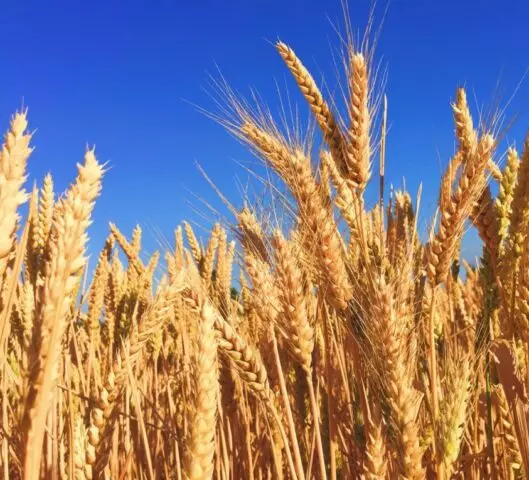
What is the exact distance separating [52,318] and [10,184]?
0.55ft

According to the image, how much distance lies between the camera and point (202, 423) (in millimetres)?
851

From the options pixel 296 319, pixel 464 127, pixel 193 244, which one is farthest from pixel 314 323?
pixel 193 244

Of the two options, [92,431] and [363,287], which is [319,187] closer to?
[363,287]

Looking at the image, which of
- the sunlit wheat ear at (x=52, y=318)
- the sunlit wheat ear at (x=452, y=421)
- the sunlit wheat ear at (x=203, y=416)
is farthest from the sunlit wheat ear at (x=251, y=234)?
the sunlit wheat ear at (x=52, y=318)

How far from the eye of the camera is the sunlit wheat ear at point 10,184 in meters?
0.67

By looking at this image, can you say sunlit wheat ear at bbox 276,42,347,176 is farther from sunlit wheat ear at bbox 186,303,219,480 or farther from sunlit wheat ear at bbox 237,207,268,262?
sunlit wheat ear at bbox 186,303,219,480

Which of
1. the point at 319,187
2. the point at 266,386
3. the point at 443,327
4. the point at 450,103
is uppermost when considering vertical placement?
the point at 450,103

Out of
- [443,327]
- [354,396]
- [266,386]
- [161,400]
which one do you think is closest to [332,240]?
[266,386]

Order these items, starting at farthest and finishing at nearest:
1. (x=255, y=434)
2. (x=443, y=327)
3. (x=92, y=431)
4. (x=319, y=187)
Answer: (x=255, y=434) < (x=443, y=327) < (x=319, y=187) < (x=92, y=431)

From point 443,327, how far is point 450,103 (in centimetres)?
85

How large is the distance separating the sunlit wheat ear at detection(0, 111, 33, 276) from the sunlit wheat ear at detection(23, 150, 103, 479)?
57 millimetres

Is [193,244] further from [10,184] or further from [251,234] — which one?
[10,184]

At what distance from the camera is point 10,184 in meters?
0.69

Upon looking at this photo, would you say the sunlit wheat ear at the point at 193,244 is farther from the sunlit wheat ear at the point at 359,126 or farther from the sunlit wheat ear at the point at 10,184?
the sunlit wheat ear at the point at 10,184
